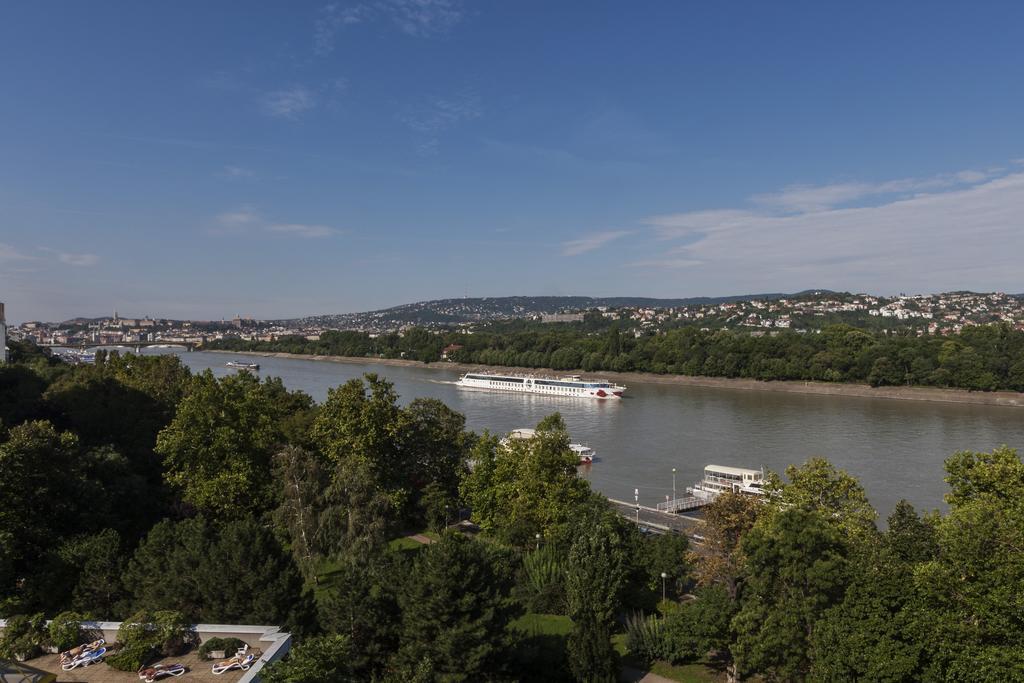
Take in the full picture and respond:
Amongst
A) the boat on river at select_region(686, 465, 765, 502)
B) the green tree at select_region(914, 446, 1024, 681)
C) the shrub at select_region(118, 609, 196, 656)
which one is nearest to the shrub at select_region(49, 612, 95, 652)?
the shrub at select_region(118, 609, 196, 656)

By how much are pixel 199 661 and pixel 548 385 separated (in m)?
44.7

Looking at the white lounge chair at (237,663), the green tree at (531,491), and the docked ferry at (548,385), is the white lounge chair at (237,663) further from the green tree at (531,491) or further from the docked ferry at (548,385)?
the docked ferry at (548,385)

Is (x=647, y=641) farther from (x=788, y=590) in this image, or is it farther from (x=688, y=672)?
(x=788, y=590)

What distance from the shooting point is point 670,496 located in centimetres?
2102

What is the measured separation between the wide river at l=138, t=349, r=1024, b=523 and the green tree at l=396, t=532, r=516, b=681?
12854 mm

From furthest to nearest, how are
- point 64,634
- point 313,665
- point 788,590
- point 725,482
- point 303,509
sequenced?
point 725,482, point 303,509, point 788,590, point 64,634, point 313,665

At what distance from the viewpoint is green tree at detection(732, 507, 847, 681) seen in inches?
313

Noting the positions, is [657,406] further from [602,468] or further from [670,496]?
[670,496]

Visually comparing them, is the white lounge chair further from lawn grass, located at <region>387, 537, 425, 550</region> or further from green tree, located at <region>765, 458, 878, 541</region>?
lawn grass, located at <region>387, 537, 425, 550</region>

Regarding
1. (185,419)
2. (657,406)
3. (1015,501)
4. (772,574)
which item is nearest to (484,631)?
(772,574)

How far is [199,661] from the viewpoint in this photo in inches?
277

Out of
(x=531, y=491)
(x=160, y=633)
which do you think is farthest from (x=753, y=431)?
(x=160, y=633)

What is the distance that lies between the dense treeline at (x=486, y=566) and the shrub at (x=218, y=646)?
389 millimetres

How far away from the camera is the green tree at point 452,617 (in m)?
8.00
